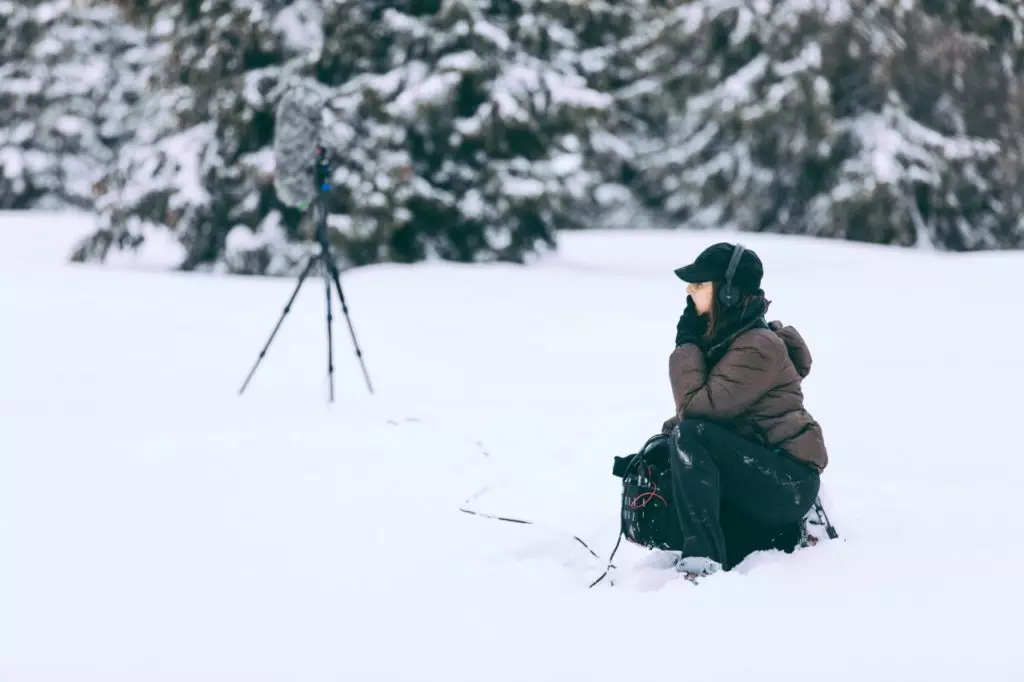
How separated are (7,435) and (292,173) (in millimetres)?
2559

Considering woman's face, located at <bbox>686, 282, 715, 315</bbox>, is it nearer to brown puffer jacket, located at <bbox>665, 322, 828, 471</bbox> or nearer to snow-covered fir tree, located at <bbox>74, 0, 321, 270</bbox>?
brown puffer jacket, located at <bbox>665, 322, 828, 471</bbox>

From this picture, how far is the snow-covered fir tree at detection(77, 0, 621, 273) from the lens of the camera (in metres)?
15.5

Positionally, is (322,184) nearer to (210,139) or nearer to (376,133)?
(376,133)

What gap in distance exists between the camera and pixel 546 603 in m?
4.44

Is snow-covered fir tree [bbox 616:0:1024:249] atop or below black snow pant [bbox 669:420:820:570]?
atop

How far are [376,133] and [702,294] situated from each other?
1160 cm

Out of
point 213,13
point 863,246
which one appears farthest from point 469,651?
point 863,246

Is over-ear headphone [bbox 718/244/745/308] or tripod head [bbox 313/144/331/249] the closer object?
over-ear headphone [bbox 718/244/745/308]

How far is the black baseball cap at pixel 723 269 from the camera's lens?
4.42 metres

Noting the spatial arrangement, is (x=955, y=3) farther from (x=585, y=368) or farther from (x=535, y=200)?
(x=585, y=368)

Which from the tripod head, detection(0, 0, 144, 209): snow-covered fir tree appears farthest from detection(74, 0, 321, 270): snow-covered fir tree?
detection(0, 0, 144, 209): snow-covered fir tree

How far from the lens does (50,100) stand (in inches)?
1192

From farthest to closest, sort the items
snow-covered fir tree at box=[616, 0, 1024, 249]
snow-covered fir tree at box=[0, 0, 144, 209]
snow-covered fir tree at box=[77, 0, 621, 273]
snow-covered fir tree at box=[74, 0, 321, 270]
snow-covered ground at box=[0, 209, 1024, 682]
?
snow-covered fir tree at box=[0, 0, 144, 209]
snow-covered fir tree at box=[616, 0, 1024, 249]
snow-covered fir tree at box=[74, 0, 321, 270]
snow-covered fir tree at box=[77, 0, 621, 273]
snow-covered ground at box=[0, 209, 1024, 682]

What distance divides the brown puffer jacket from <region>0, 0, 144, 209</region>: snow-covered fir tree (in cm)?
2750
